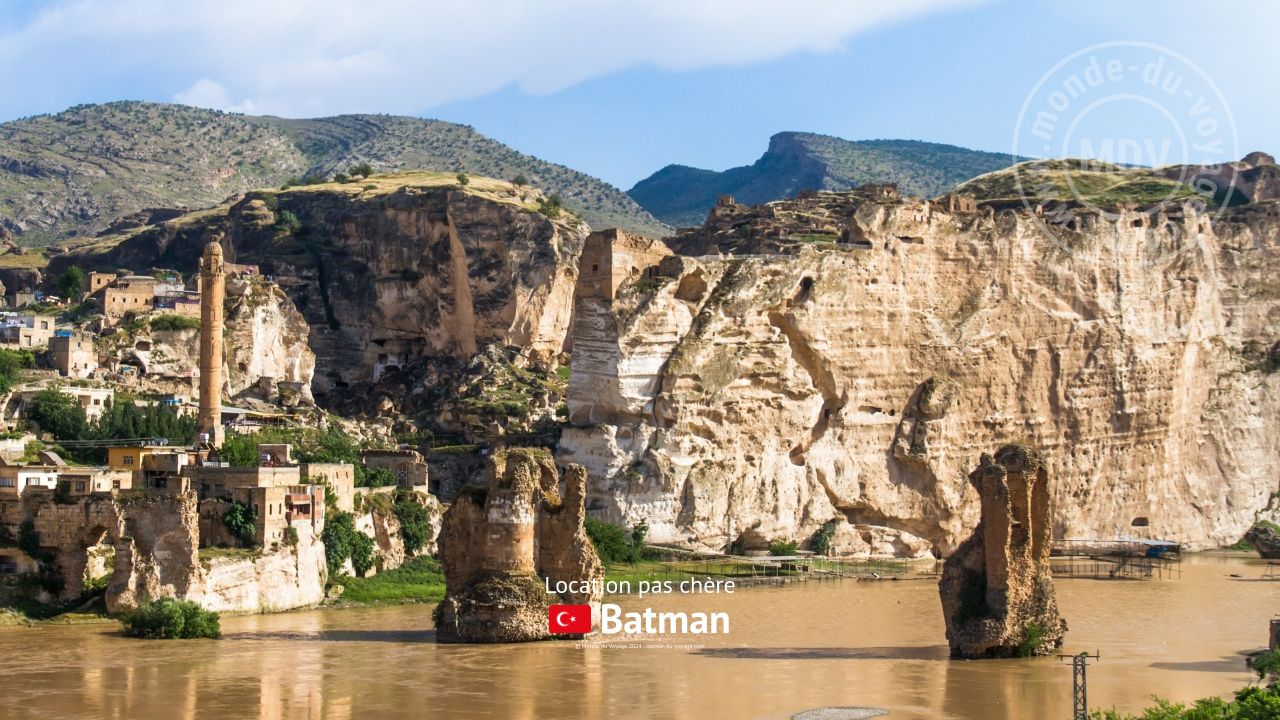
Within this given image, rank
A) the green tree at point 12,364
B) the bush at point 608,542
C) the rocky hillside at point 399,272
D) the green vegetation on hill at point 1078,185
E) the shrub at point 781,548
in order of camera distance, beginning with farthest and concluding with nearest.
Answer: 1. the green vegetation on hill at point 1078,185
2. the rocky hillside at point 399,272
3. the shrub at point 781,548
4. the green tree at point 12,364
5. the bush at point 608,542

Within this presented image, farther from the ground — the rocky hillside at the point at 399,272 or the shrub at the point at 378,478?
the rocky hillside at the point at 399,272

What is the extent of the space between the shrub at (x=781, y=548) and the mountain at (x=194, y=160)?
46.0m

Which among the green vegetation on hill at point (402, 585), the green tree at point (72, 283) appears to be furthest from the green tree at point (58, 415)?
the green tree at point (72, 283)

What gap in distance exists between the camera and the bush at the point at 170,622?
102ft

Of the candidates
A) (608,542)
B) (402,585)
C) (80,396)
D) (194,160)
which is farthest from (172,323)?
(194,160)

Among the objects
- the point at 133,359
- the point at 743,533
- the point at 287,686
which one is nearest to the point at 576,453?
the point at 743,533

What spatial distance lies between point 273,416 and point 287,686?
2521 centimetres

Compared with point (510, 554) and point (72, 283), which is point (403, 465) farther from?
point (72, 283)

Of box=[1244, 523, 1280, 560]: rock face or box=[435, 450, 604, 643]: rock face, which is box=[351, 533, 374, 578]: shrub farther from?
Answer: box=[1244, 523, 1280, 560]: rock face

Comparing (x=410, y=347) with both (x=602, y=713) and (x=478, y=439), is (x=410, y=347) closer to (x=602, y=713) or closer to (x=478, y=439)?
(x=478, y=439)

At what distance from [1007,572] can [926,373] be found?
1023 inches

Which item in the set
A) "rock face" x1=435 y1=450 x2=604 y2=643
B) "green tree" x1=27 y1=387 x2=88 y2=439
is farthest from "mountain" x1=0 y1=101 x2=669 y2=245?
"rock face" x1=435 y1=450 x2=604 y2=643

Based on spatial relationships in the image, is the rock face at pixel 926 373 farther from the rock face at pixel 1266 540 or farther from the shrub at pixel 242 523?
the shrub at pixel 242 523

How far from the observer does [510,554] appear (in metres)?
30.8
